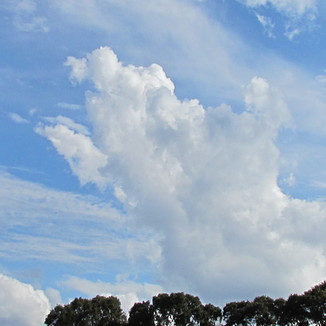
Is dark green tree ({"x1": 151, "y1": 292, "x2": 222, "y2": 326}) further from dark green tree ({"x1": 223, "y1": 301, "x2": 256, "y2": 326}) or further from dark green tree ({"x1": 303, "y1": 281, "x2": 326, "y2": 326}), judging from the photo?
dark green tree ({"x1": 303, "y1": 281, "x2": 326, "y2": 326})

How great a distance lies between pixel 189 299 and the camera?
148 meters

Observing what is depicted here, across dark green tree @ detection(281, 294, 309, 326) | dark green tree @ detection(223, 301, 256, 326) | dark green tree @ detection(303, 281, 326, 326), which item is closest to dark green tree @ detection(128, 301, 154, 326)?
dark green tree @ detection(223, 301, 256, 326)

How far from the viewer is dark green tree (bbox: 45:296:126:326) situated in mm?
154125

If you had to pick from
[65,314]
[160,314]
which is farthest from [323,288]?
[65,314]

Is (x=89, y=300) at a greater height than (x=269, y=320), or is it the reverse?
(x=89, y=300)

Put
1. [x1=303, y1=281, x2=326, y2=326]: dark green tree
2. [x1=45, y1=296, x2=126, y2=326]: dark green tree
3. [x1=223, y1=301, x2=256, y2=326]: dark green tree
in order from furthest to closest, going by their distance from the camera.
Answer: [x1=45, y1=296, x2=126, y2=326]: dark green tree
[x1=223, y1=301, x2=256, y2=326]: dark green tree
[x1=303, y1=281, x2=326, y2=326]: dark green tree

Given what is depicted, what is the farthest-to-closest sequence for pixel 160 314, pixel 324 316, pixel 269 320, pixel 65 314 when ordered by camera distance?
pixel 65 314, pixel 160 314, pixel 269 320, pixel 324 316

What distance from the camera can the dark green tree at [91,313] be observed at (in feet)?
506

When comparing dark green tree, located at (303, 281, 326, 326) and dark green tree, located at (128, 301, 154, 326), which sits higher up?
dark green tree, located at (128, 301, 154, 326)

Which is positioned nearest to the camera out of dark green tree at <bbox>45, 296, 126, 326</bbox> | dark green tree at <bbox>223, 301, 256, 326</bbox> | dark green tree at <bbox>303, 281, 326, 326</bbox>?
dark green tree at <bbox>303, 281, 326, 326</bbox>

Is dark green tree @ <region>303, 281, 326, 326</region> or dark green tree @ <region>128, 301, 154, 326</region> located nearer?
dark green tree @ <region>303, 281, 326, 326</region>

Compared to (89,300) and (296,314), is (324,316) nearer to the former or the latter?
(296,314)

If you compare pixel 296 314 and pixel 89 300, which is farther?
pixel 89 300

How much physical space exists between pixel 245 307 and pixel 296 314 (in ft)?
55.6
